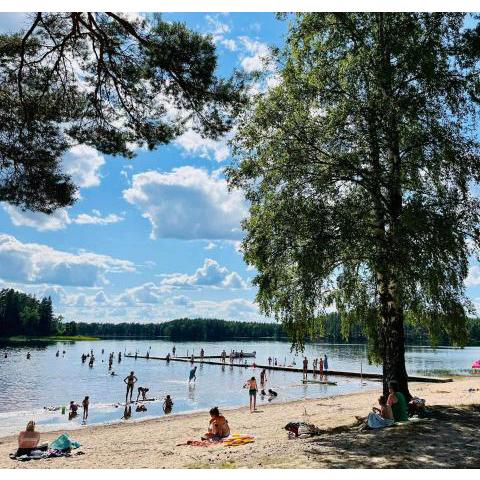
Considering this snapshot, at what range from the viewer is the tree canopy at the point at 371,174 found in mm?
13969

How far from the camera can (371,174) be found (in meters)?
14.5

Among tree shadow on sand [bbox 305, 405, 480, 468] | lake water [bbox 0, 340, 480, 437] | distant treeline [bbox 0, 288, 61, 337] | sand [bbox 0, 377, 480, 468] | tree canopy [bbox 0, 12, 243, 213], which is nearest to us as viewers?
tree shadow on sand [bbox 305, 405, 480, 468]

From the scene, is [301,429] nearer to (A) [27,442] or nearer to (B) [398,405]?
(B) [398,405]

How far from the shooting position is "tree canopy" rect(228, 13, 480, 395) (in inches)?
550

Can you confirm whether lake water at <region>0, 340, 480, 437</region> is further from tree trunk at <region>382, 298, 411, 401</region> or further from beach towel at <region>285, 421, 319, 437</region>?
beach towel at <region>285, 421, 319, 437</region>

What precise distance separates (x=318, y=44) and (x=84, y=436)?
60.5ft

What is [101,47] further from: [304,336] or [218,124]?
[304,336]

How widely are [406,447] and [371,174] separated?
7.51m

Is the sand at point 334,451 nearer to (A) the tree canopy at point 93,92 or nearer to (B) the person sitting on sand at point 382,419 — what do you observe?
(B) the person sitting on sand at point 382,419

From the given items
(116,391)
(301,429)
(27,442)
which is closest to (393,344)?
(301,429)

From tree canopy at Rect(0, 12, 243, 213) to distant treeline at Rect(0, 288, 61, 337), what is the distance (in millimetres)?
135955

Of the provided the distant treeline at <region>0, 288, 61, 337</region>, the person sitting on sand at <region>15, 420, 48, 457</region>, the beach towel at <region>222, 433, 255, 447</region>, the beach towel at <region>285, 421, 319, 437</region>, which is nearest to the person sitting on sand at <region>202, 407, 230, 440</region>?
the beach towel at <region>222, 433, 255, 447</region>

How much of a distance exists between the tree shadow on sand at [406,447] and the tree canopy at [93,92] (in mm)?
8473

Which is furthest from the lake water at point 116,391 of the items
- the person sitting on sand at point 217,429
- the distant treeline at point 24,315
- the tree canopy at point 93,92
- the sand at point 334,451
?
the distant treeline at point 24,315
